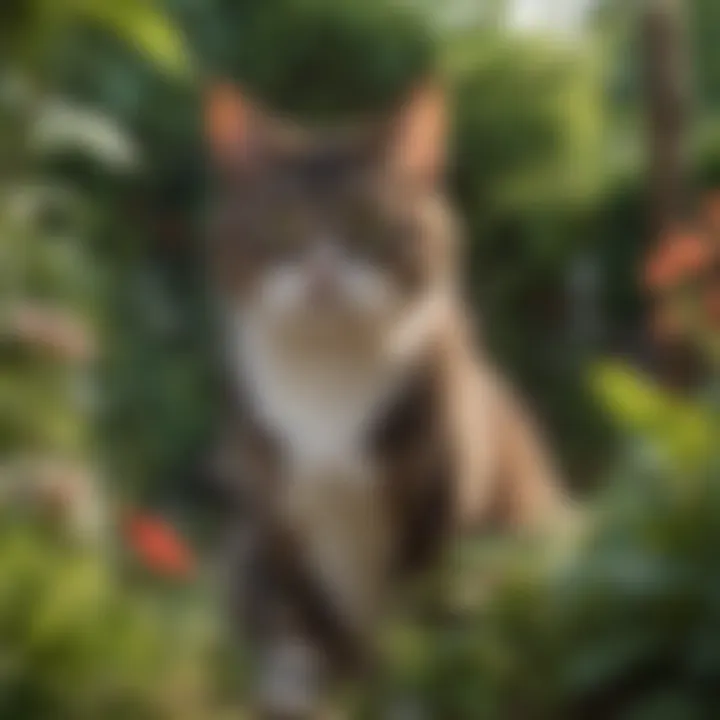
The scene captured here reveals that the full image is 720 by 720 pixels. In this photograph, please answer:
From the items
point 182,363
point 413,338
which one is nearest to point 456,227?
point 413,338

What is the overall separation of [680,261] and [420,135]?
0.72ft

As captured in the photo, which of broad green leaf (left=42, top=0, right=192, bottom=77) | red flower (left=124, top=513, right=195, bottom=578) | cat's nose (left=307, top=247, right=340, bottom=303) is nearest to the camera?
broad green leaf (left=42, top=0, right=192, bottom=77)

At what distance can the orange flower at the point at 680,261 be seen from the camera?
44.3 inches

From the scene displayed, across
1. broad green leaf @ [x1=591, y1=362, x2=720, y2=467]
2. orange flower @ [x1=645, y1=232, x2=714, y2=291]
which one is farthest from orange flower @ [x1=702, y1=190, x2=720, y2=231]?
broad green leaf @ [x1=591, y1=362, x2=720, y2=467]

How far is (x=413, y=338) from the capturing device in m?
1.19

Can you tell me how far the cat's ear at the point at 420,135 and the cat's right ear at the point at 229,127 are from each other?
11cm

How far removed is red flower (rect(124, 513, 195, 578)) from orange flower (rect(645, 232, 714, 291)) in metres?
0.41

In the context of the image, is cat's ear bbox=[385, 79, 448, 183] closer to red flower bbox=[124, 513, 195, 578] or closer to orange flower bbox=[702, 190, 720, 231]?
orange flower bbox=[702, 190, 720, 231]

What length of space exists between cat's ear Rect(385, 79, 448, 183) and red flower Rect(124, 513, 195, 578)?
1.08 feet

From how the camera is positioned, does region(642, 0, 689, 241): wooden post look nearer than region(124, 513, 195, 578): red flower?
No

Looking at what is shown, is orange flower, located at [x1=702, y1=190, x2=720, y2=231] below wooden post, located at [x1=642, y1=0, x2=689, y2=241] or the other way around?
below

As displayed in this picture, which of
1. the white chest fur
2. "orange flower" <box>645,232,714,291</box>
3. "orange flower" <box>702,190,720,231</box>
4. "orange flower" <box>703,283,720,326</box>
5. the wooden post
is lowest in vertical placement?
the white chest fur

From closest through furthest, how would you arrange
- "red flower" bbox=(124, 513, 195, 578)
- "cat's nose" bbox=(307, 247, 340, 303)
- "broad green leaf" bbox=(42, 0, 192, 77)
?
"broad green leaf" bbox=(42, 0, 192, 77) → "red flower" bbox=(124, 513, 195, 578) → "cat's nose" bbox=(307, 247, 340, 303)

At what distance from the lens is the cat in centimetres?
118
